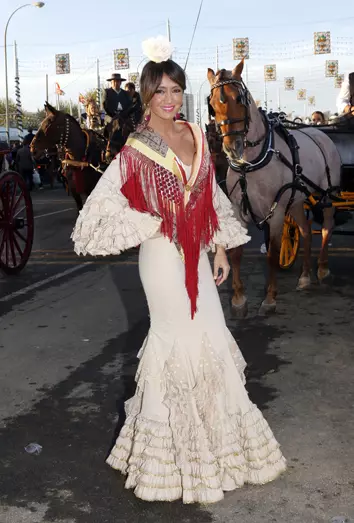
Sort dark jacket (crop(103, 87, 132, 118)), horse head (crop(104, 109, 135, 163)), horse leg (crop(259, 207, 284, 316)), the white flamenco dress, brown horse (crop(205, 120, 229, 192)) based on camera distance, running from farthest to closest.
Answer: brown horse (crop(205, 120, 229, 192)), dark jacket (crop(103, 87, 132, 118)), horse head (crop(104, 109, 135, 163)), horse leg (crop(259, 207, 284, 316)), the white flamenco dress

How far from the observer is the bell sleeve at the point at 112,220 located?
3473 mm

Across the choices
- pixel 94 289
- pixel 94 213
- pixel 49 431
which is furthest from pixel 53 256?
pixel 94 213

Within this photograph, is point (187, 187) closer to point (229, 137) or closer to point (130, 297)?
point (229, 137)

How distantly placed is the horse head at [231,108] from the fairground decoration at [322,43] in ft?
166

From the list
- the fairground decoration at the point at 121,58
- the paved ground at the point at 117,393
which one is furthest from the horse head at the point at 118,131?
the fairground decoration at the point at 121,58

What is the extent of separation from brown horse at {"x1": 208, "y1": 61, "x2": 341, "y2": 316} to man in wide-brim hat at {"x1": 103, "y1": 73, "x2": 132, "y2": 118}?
702cm

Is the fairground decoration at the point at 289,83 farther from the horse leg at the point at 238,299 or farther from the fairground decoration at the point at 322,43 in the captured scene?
the horse leg at the point at 238,299

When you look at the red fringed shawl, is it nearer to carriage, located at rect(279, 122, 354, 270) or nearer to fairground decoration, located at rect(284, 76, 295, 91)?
carriage, located at rect(279, 122, 354, 270)

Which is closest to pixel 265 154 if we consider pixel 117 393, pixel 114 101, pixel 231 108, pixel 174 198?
pixel 231 108

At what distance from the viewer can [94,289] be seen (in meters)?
8.83

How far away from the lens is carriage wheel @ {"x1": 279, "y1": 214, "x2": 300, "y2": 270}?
9227 millimetres

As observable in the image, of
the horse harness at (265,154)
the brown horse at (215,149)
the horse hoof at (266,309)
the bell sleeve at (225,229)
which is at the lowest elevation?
the horse hoof at (266,309)

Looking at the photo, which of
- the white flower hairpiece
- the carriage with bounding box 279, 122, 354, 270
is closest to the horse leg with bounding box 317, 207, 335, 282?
the carriage with bounding box 279, 122, 354, 270

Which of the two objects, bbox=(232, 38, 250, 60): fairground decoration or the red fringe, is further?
bbox=(232, 38, 250, 60): fairground decoration
